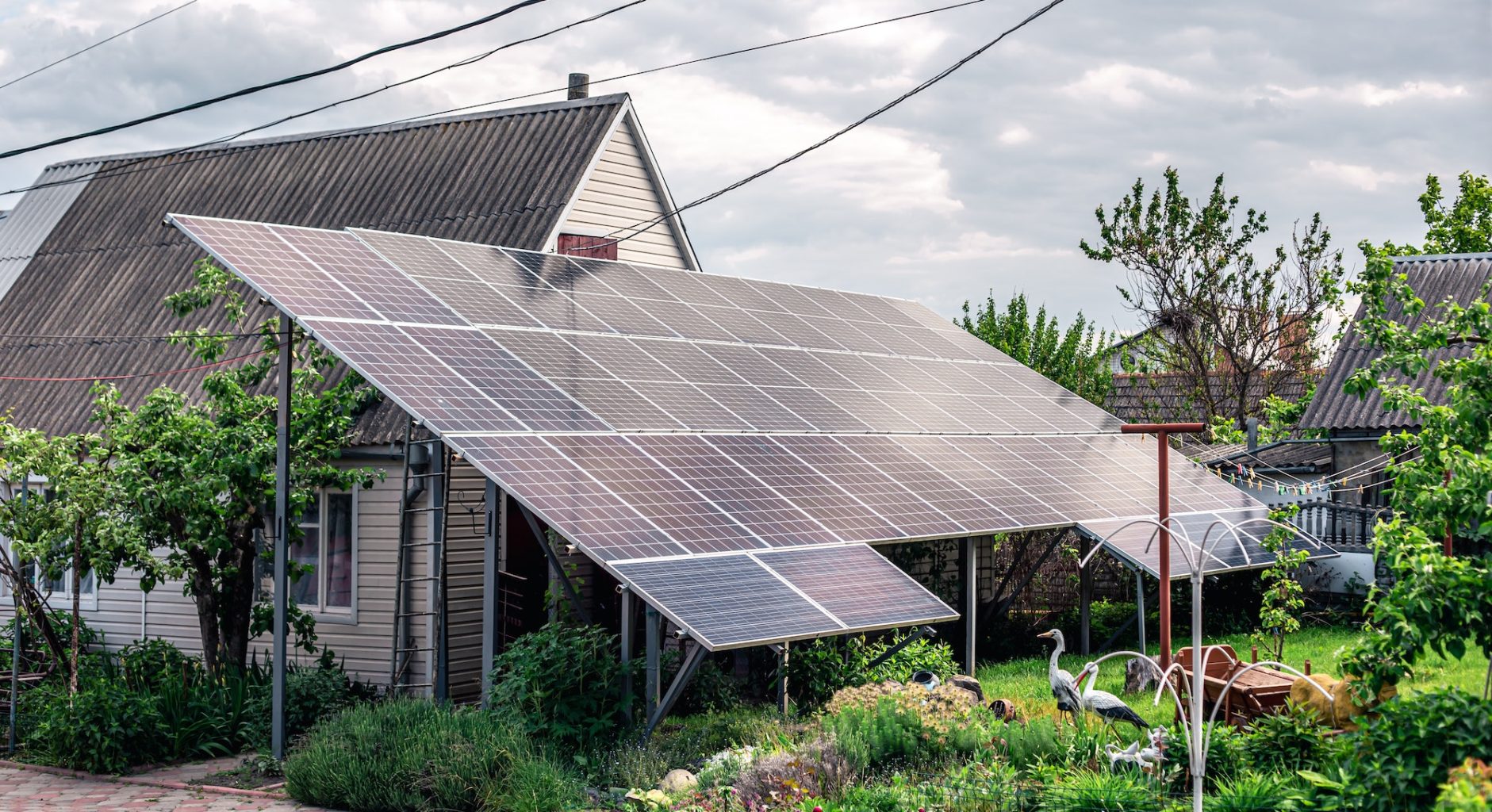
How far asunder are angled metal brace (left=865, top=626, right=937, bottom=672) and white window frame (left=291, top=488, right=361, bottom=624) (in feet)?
20.7

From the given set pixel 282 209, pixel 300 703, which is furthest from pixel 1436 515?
pixel 282 209

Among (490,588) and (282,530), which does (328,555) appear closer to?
(282,530)

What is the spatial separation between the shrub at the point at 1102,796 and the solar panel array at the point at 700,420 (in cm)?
273

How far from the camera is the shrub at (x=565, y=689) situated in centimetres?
1216

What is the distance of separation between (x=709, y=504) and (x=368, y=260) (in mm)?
5435

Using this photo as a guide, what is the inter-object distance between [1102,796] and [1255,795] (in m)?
0.98

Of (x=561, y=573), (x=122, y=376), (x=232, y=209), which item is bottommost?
(x=561, y=573)

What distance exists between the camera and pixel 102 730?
46.0ft

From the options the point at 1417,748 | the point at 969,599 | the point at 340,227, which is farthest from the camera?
the point at 340,227

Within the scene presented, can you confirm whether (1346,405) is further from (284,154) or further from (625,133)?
(284,154)

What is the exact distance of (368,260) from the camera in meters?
16.4

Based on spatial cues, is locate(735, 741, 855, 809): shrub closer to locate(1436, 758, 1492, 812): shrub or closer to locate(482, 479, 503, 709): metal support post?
locate(482, 479, 503, 709): metal support post

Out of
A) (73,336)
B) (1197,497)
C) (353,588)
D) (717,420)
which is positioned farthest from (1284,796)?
(73,336)

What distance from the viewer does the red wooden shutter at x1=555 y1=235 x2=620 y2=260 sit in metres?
21.3
